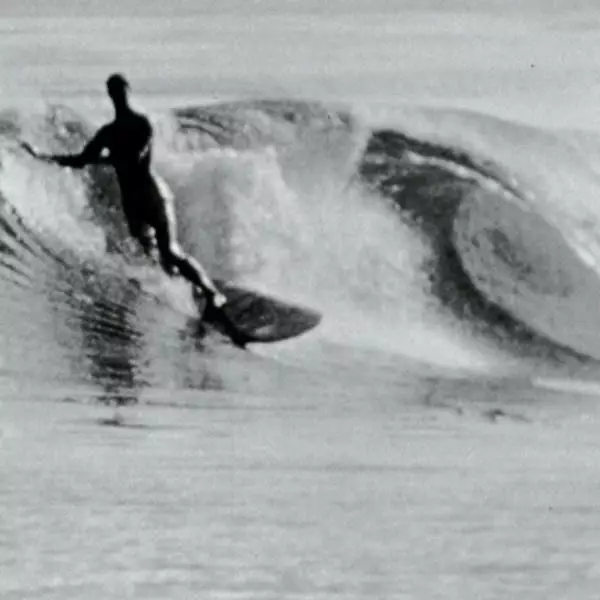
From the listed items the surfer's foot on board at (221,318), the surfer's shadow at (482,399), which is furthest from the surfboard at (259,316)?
the surfer's shadow at (482,399)

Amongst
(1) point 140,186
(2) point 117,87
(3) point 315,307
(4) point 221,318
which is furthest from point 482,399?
(2) point 117,87

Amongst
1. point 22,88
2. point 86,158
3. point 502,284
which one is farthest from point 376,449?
point 22,88

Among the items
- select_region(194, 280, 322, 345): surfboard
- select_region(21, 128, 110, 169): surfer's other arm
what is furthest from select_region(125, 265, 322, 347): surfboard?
select_region(21, 128, 110, 169): surfer's other arm

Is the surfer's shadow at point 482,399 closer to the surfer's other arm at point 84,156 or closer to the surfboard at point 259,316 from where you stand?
the surfboard at point 259,316

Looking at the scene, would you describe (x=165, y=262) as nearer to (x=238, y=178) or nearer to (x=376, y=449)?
(x=238, y=178)

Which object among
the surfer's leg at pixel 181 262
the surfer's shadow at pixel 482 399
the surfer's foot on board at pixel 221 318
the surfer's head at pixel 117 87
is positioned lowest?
the surfer's shadow at pixel 482 399

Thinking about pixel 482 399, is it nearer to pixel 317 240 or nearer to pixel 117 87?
pixel 317 240
